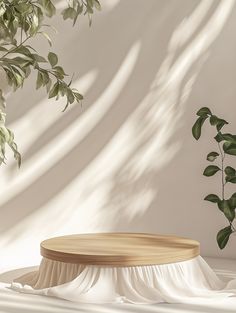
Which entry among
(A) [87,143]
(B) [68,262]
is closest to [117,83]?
(A) [87,143]

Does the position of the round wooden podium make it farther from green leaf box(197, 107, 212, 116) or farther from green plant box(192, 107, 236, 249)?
green leaf box(197, 107, 212, 116)

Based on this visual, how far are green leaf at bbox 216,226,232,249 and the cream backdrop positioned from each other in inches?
9.3

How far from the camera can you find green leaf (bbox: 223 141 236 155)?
3024 mm

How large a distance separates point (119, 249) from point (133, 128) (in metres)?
0.92

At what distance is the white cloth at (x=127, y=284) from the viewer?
2.39 meters

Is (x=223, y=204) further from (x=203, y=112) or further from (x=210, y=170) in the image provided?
(x=203, y=112)

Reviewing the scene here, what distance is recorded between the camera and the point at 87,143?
10.8ft

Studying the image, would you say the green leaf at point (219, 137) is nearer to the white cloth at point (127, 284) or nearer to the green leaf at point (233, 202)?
the green leaf at point (233, 202)

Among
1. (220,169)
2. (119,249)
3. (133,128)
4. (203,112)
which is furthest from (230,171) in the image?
(119,249)

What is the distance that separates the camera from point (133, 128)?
132 inches

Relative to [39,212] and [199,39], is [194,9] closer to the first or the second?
[199,39]

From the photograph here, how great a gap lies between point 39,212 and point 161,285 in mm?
990

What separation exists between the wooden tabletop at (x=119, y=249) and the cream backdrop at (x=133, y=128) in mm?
422

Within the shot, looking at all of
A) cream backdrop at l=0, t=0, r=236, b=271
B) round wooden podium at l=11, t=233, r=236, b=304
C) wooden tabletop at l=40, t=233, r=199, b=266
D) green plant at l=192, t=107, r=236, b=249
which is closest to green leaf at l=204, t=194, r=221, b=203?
green plant at l=192, t=107, r=236, b=249
